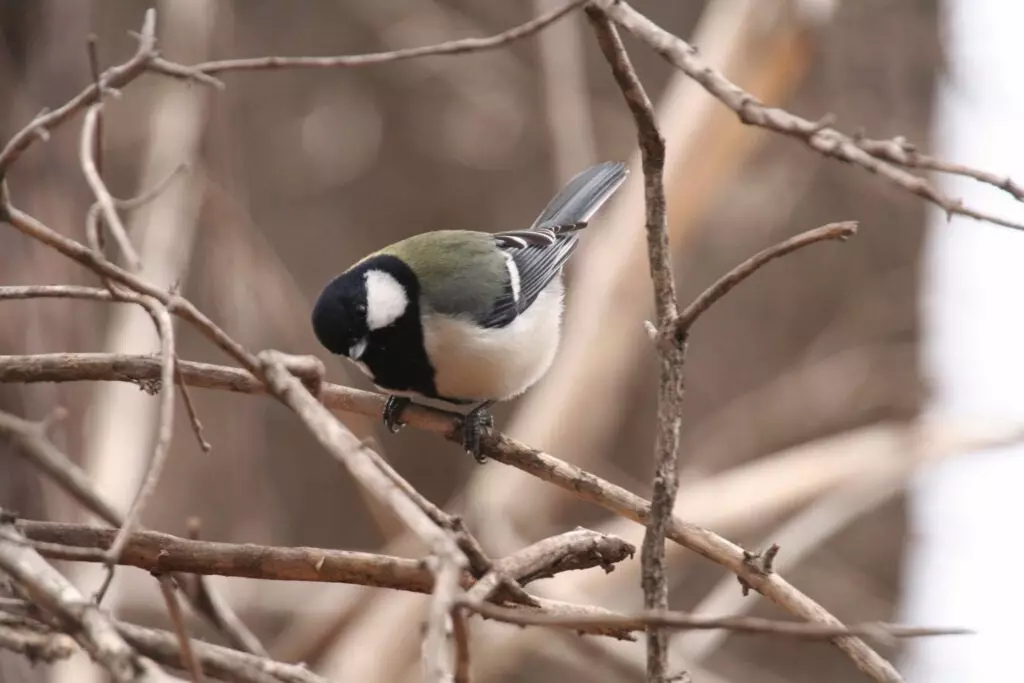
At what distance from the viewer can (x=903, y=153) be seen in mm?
949

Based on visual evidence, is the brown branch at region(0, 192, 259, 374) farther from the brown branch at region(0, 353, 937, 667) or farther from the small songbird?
the small songbird

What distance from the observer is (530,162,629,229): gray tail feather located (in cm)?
247

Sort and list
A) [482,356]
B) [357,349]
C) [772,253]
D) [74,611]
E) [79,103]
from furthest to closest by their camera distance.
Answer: [482,356] < [357,349] < [79,103] < [772,253] < [74,611]

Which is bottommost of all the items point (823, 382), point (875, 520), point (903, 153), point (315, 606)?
point (903, 153)

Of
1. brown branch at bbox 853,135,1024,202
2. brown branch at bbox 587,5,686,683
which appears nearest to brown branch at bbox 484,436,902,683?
brown branch at bbox 587,5,686,683

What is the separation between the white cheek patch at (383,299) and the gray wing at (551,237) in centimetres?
25

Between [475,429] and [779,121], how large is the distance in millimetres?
934

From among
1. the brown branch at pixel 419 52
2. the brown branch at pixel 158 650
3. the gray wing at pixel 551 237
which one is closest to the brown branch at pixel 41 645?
the brown branch at pixel 158 650

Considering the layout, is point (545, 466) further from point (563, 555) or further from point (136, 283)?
point (136, 283)

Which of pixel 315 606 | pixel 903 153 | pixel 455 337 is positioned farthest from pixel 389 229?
pixel 903 153

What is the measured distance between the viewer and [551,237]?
2420 mm

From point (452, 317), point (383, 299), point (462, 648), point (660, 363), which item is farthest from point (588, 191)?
point (462, 648)

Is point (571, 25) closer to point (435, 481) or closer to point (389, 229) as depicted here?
point (389, 229)

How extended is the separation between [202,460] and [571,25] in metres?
2.04
